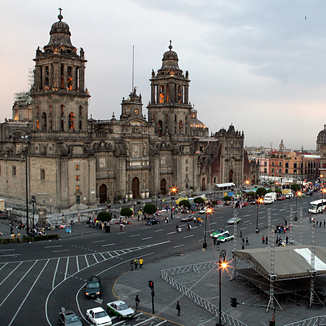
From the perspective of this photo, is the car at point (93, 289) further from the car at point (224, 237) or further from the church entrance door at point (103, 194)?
the church entrance door at point (103, 194)

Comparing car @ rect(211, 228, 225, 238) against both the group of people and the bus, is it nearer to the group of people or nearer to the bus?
the group of people

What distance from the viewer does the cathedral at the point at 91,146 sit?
232ft

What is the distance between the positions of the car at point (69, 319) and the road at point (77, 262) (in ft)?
3.38

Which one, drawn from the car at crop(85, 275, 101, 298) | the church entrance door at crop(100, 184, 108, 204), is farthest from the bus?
the car at crop(85, 275, 101, 298)

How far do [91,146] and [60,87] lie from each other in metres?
12.0

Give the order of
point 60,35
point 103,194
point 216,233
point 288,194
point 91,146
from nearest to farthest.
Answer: point 216,233 → point 60,35 → point 91,146 → point 103,194 → point 288,194

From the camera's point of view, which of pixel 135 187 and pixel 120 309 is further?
pixel 135 187

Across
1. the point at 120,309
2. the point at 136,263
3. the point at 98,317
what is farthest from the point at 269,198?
the point at 98,317

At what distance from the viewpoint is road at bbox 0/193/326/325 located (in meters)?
31.0

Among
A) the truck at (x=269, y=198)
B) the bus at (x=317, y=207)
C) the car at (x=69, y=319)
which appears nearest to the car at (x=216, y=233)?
the bus at (x=317, y=207)

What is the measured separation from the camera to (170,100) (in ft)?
309

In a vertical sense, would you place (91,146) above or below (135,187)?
above

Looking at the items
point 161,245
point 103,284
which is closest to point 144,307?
point 103,284

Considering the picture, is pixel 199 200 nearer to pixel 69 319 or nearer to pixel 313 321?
pixel 313 321
